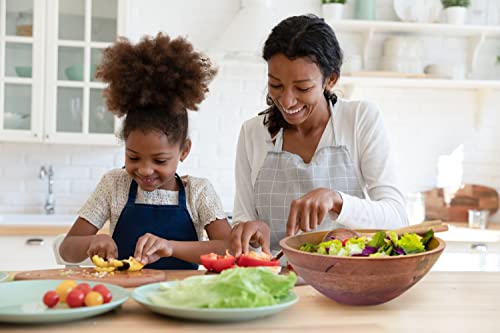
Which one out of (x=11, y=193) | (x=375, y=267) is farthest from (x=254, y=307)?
(x=11, y=193)

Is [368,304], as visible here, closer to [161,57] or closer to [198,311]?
[198,311]

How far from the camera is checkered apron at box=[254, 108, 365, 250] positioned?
2.25 m

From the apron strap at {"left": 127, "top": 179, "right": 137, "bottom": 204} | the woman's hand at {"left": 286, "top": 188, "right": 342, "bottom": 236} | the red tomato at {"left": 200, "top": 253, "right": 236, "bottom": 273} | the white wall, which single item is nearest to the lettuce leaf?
the woman's hand at {"left": 286, "top": 188, "right": 342, "bottom": 236}

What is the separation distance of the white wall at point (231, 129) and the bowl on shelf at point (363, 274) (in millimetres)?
2820

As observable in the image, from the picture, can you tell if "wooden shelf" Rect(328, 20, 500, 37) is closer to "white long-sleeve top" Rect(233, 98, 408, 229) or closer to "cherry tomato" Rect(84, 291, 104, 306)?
"white long-sleeve top" Rect(233, 98, 408, 229)

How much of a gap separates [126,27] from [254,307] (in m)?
3.08

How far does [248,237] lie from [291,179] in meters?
0.53

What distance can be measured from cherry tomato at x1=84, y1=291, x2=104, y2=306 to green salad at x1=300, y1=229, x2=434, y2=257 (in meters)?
0.46

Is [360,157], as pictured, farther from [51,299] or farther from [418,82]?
[418,82]

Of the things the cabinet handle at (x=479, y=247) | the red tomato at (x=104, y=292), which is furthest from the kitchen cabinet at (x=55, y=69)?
the red tomato at (x=104, y=292)

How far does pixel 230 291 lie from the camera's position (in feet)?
4.24

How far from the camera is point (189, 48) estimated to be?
7.30 ft

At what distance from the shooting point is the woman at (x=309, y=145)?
2039mm

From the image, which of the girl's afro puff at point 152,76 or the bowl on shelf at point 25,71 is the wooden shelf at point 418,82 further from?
the girl's afro puff at point 152,76
